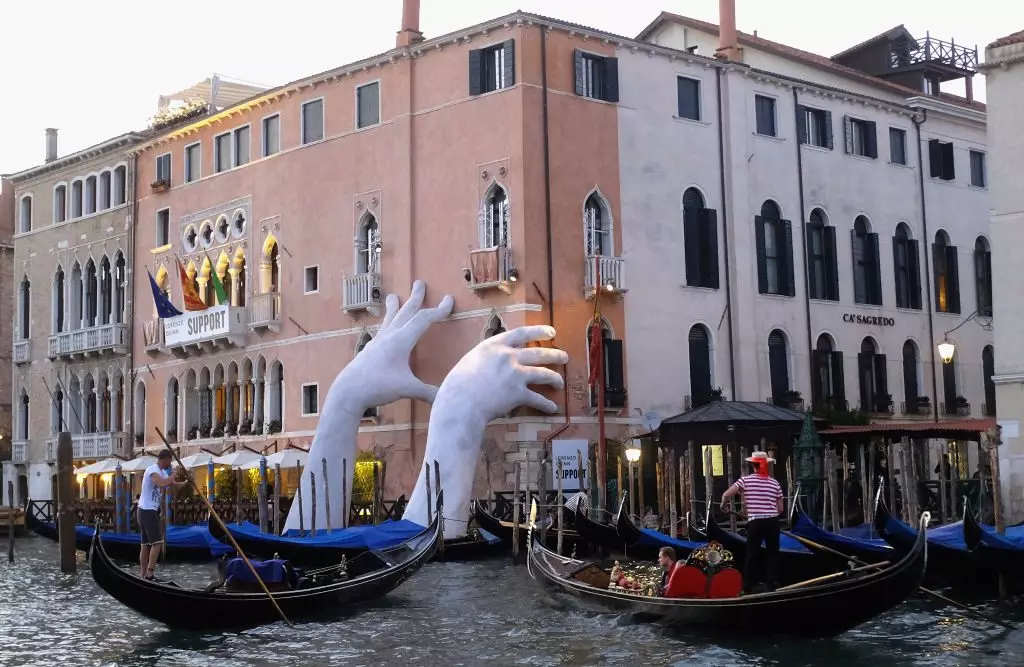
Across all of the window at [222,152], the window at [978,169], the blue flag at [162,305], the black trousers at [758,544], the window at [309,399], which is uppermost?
the window at [222,152]

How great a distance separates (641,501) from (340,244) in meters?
7.34

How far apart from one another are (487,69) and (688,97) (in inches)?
136

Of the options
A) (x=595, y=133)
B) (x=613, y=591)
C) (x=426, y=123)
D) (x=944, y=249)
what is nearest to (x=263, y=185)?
(x=426, y=123)

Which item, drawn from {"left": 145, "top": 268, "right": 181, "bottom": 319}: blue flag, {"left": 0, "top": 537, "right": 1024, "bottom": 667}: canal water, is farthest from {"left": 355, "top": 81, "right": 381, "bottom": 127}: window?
{"left": 0, "top": 537, "right": 1024, "bottom": 667}: canal water

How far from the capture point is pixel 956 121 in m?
27.6

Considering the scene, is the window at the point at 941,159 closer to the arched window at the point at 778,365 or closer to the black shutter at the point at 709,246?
the arched window at the point at 778,365

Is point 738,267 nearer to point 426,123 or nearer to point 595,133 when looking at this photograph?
point 595,133

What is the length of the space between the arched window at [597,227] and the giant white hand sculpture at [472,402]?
188 cm

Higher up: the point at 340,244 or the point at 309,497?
the point at 340,244

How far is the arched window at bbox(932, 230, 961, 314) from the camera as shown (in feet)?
88.4

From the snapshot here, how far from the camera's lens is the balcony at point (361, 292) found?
75.5 feet

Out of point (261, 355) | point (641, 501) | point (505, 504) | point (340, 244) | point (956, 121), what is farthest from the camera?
point (956, 121)

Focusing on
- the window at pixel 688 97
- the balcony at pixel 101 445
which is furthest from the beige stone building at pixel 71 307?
the window at pixel 688 97

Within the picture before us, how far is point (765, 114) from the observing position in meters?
24.6
